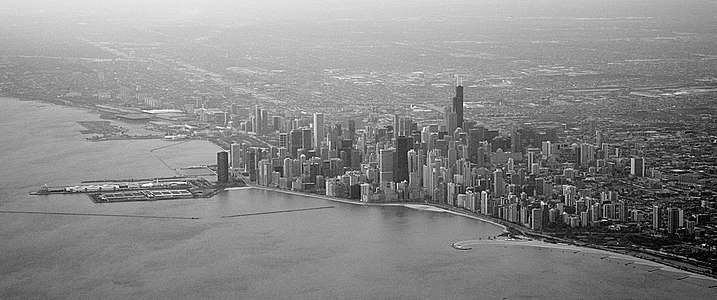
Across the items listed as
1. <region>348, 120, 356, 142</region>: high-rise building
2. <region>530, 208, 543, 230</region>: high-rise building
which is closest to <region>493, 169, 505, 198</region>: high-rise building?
<region>530, 208, 543, 230</region>: high-rise building

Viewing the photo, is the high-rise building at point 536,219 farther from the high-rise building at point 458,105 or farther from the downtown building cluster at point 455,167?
the high-rise building at point 458,105

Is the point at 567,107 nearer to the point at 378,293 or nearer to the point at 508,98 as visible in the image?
the point at 508,98

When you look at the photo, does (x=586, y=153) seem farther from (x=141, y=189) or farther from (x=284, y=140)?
(x=141, y=189)

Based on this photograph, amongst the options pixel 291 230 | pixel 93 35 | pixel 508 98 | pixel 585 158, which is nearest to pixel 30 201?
pixel 291 230

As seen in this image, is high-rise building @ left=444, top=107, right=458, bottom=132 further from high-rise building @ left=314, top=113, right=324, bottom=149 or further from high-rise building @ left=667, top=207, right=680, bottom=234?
high-rise building @ left=667, top=207, right=680, bottom=234

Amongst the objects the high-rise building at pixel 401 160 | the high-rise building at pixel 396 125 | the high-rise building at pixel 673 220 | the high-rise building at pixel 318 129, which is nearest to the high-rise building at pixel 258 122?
the high-rise building at pixel 318 129

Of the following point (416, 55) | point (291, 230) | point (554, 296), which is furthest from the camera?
point (416, 55)
